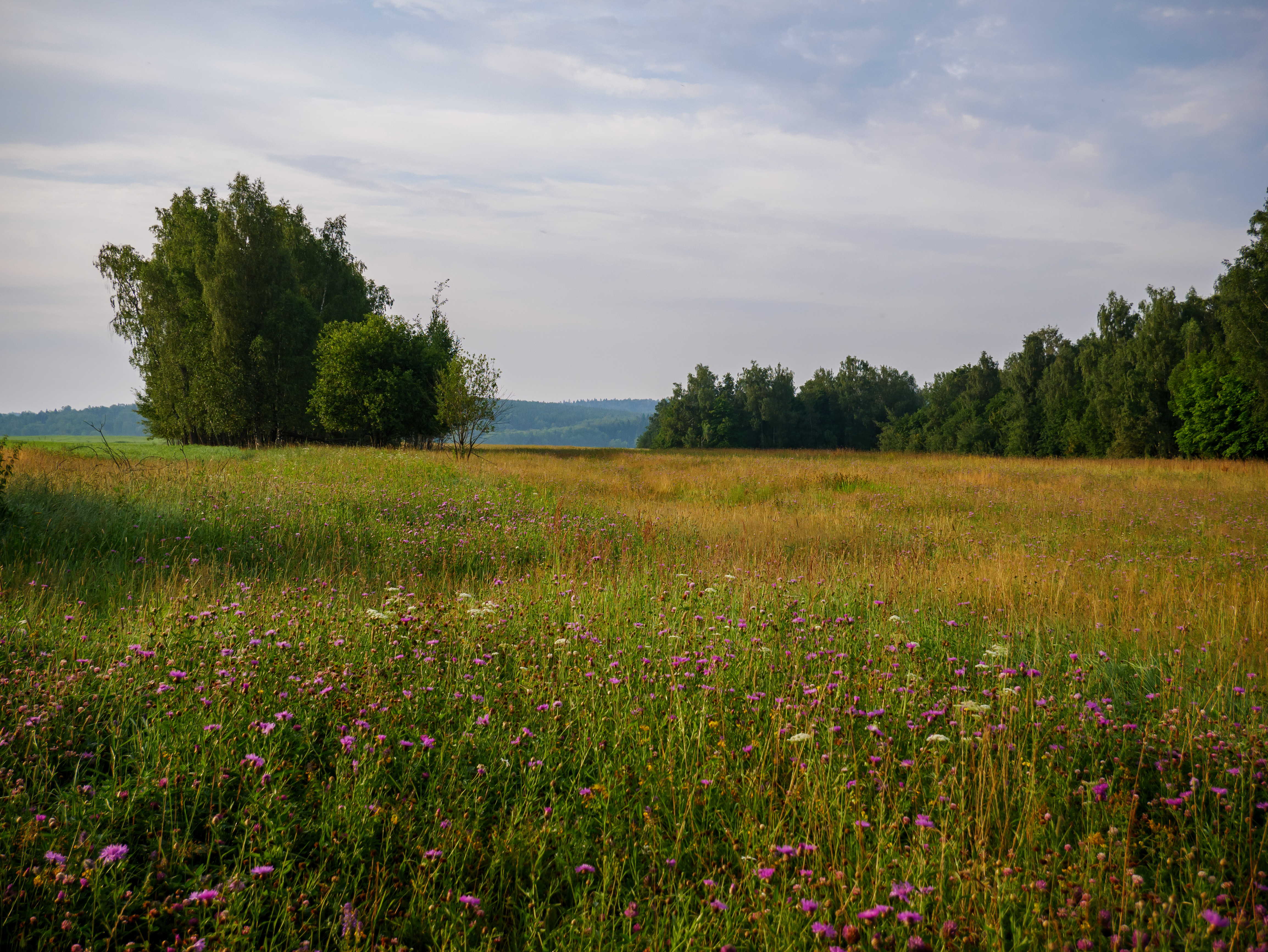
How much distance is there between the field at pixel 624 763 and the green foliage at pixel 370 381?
3139 cm

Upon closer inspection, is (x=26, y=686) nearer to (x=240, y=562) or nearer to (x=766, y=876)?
(x=766, y=876)

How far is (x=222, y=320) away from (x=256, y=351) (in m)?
2.19

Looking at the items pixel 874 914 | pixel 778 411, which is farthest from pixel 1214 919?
pixel 778 411

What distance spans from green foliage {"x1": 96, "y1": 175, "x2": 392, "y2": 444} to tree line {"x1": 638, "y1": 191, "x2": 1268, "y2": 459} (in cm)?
4999

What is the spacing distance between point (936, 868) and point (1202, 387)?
5306 cm

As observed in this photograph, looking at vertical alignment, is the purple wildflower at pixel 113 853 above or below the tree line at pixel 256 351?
below

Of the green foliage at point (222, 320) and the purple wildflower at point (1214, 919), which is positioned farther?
the green foliage at point (222, 320)

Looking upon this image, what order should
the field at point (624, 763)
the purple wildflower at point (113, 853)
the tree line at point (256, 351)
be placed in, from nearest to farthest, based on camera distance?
the purple wildflower at point (113, 853) < the field at point (624, 763) < the tree line at point (256, 351)

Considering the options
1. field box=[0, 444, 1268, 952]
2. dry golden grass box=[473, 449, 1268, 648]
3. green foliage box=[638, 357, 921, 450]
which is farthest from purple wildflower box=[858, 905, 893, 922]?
green foliage box=[638, 357, 921, 450]

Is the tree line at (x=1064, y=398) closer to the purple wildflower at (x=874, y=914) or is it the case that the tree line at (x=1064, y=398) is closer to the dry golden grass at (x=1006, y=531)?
the dry golden grass at (x=1006, y=531)

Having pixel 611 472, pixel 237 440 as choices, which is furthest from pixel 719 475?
pixel 237 440

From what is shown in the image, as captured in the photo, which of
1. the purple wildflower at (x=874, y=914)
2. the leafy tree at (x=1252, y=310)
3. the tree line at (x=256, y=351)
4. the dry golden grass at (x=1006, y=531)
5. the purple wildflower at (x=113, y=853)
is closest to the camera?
the purple wildflower at (x=874, y=914)

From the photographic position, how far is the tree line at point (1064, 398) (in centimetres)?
3584

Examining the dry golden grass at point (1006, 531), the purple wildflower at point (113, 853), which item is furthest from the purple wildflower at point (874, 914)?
the dry golden grass at point (1006, 531)
